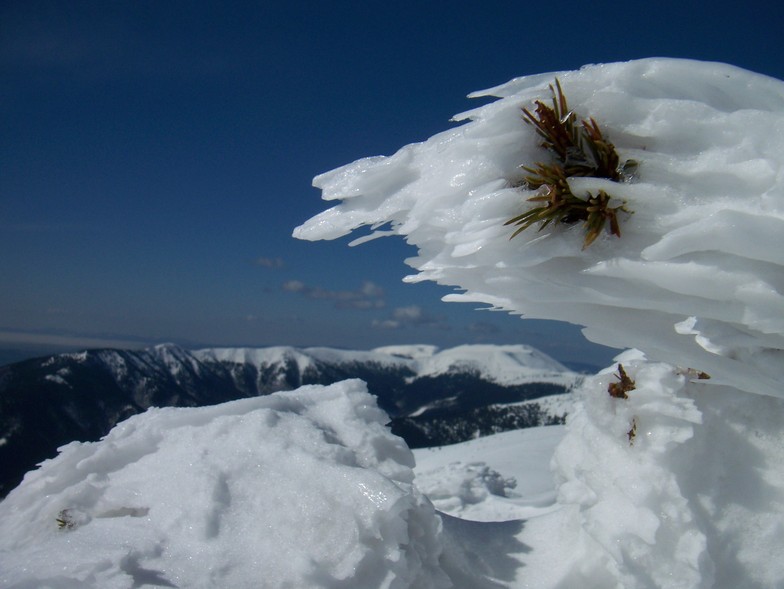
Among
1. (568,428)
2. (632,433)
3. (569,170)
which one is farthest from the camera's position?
(568,428)

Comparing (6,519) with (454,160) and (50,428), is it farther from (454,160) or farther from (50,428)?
(50,428)

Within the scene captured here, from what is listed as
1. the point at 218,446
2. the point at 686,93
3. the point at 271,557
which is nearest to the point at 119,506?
the point at 218,446

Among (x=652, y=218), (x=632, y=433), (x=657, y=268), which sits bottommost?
(x=632, y=433)

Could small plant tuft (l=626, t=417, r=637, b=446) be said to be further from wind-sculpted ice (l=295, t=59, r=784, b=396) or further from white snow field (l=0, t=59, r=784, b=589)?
wind-sculpted ice (l=295, t=59, r=784, b=396)

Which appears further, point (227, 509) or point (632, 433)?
point (632, 433)

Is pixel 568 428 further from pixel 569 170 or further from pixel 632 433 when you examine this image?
pixel 569 170

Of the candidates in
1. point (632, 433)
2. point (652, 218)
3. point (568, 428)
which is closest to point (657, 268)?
point (652, 218)

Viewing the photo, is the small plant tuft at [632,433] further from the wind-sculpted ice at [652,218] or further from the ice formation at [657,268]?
the wind-sculpted ice at [652,218]

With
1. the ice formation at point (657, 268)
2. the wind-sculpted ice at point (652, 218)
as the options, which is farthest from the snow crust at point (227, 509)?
the wind-sculpted ice at point (652, 218)

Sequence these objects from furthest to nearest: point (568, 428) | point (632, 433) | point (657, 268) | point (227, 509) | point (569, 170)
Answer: point (568, 428), point (632, 433), point (227, 509), point (569, 170), point (657, 268)
